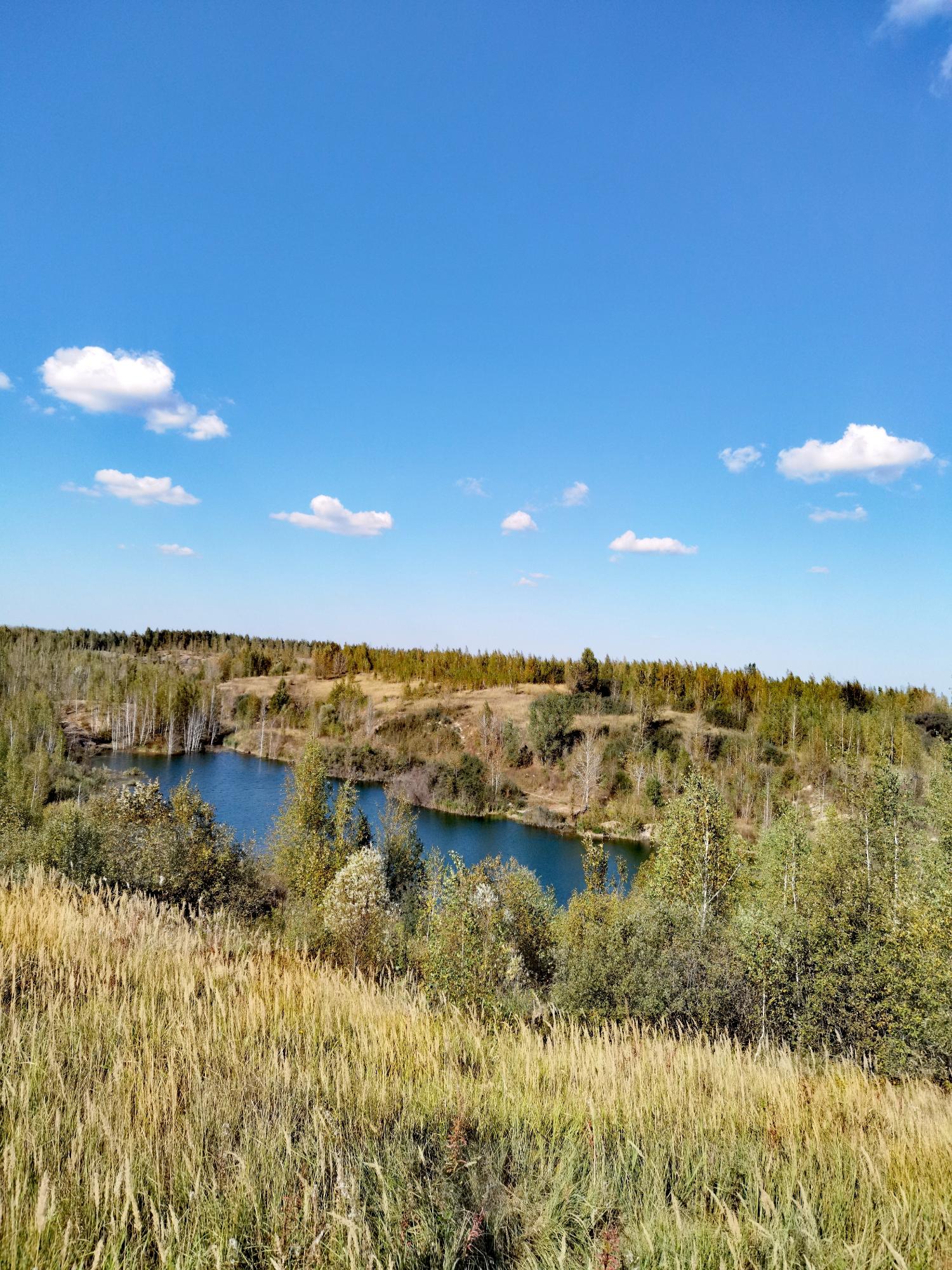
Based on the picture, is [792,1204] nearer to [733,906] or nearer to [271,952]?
[271,952]

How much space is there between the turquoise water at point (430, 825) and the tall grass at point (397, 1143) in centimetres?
4722

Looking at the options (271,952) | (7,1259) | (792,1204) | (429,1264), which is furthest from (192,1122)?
(271,952)

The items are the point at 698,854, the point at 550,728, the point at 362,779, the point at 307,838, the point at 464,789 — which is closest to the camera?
the point at 698,854

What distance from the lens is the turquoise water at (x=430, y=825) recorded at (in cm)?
5662

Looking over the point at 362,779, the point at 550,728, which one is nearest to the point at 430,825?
the point at 362,779

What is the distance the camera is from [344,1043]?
12.6ft

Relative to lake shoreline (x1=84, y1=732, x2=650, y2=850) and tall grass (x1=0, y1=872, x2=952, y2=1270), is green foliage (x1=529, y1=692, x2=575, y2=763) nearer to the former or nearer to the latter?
lake shoreline (x1=84, y1=732, x2=650, y2=850)

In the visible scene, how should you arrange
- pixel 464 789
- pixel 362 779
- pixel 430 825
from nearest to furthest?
pixel 430 825
pixel 464 789
pixel 362 779

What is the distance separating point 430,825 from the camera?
69250 mm

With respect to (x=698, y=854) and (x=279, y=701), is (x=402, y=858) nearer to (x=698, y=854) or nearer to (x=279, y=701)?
(x=698, y=854)

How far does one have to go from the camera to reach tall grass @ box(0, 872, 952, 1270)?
7.23 feet

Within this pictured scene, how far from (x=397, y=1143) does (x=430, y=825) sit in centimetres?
6896

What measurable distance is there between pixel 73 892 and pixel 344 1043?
16.8ft

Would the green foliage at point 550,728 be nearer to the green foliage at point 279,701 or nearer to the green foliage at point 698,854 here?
the green foliage at point 279,701
